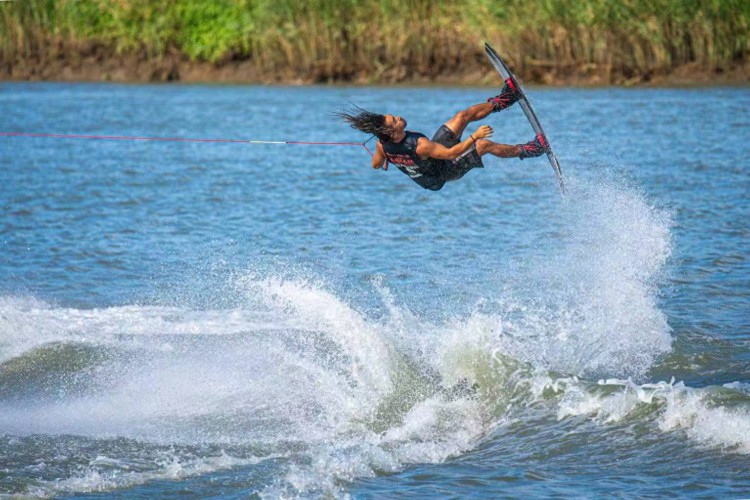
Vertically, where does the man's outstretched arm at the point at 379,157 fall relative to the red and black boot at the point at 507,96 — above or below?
below

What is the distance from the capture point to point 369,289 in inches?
487


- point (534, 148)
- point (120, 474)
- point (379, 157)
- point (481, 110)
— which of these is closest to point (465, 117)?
point (481, 110)

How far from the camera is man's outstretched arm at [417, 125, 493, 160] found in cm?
941

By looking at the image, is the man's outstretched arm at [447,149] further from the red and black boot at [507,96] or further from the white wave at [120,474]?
the white wave at [120,474]

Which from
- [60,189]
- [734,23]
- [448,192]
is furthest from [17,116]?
[734,23]

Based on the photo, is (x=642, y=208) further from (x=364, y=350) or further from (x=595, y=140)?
(x=595, y=140)

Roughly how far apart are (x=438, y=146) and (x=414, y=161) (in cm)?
25

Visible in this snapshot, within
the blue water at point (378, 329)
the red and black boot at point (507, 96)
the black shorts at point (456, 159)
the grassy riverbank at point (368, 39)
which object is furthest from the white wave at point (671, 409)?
the grassy riverbank at point (368, 39)

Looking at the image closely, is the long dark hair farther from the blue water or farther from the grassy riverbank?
the grassy riverbank

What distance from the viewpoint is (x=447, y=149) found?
9.53 metres

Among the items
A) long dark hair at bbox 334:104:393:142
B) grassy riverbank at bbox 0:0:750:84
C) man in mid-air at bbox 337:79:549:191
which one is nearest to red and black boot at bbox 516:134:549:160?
man in mid-air at bbox 337:79:549:191

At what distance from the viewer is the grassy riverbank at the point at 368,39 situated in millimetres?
30828

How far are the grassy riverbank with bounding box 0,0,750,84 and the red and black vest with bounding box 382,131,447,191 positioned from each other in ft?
71.8

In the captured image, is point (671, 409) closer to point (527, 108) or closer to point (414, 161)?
point (414, 161)
